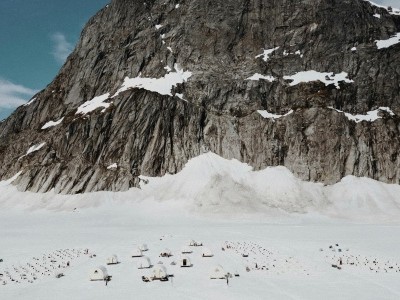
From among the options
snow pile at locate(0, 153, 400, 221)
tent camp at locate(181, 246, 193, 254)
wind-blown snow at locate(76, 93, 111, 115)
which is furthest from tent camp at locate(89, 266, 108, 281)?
wind-blown snow at locate(76, 93, 111, 115)

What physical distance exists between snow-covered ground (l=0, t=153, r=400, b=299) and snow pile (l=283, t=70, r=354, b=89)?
30184 millimetres

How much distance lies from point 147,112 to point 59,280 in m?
85.2

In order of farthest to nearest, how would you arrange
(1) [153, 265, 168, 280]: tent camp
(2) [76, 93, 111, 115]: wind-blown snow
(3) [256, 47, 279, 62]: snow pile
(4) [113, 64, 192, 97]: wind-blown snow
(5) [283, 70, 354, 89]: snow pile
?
(3) [256, 47, 279, 62]: snow pile → (2) [76, 93, 111, 115]: wind-blown snow → (4) [113, 64, 192, 97]: wind-blown snow → (5) [283, 70, 354, 89]: snow pile → (1) [153, 265, 168, 280]: tent camp

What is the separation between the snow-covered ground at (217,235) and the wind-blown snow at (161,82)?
1016 inches

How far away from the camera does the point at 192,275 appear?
3884 centimetres

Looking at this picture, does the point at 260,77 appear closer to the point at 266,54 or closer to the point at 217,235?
the point at 266,54

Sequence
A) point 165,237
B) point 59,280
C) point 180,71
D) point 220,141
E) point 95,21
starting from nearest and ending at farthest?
point 59,280 < point 165,237 < point 220,141 < point 180,71 < point 95,21

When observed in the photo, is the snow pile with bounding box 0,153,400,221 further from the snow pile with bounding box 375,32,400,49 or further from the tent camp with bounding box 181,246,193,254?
the snow pile with bounding box 375,32,400,49

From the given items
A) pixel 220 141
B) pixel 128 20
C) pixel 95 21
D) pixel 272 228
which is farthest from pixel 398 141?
pixel 95 21

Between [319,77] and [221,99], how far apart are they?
2880 centimetres

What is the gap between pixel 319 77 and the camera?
12256cm

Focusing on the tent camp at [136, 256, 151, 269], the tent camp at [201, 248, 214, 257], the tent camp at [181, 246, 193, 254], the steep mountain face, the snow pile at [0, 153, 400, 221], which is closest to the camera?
the tent camp at [136, 256, 151, 269]

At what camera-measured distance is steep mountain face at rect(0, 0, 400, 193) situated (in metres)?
112

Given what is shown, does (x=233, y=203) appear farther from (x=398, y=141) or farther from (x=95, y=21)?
(x=95, y=21)
